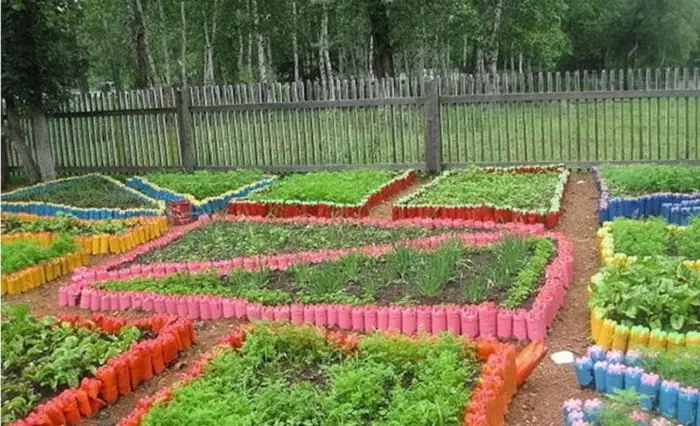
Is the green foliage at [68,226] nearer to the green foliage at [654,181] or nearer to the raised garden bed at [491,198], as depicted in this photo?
the raised garden bed at [491,198]

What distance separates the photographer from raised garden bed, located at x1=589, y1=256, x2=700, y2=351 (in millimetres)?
5023

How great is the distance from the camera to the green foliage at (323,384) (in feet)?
13.3

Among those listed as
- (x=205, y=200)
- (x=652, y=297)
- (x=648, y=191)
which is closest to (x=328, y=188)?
(x=205, y=200)

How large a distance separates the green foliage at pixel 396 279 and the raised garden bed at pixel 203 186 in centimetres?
400

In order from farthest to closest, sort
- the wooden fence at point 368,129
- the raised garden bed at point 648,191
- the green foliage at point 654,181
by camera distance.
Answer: the wooden fence at point 368,129 → the green foliage at point 654,181 → the raised garden bed at point 648,191

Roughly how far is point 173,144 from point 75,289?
26.0 feet

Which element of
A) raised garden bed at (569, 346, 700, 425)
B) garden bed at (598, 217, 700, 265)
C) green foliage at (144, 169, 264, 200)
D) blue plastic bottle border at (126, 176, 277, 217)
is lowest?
raised garden bed at (569, 346, 700, 425)

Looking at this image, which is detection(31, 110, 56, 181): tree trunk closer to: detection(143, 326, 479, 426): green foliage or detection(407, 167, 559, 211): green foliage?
detection(407, 167, 559, 211): green foliage

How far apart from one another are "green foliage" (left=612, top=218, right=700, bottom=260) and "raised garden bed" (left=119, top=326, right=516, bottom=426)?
271cm

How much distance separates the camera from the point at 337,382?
4.38 meters

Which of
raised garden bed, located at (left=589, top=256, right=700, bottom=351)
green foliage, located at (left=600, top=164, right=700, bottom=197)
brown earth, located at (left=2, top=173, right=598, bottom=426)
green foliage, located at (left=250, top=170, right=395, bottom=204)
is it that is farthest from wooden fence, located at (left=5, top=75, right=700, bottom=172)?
raised garden bed, located at (left=589, top=256, right=700, bottom=351)

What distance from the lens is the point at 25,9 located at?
519 inches

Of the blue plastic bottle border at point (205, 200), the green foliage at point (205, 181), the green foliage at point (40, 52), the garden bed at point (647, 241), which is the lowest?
the garden bed at point (647, 241)

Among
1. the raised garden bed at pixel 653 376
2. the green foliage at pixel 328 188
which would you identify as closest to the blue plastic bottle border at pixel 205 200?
the green foliage at pixel 328 188
